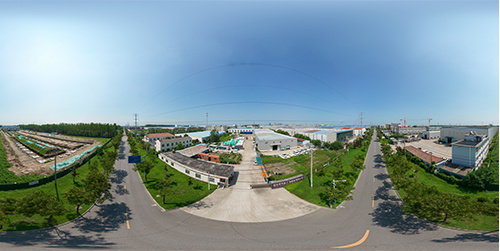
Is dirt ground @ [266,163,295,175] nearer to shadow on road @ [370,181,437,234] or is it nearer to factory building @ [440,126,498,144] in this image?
shadow on road @ [370,181,437,234]

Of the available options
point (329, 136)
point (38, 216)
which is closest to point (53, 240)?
point (38, 216)

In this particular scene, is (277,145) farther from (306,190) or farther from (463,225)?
(463,225)

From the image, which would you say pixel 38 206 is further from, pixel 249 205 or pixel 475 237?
pixel 475 237

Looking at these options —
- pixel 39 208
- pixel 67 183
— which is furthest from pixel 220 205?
pixel 67 183

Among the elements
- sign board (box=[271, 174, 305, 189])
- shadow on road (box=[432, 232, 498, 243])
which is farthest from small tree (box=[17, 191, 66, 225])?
shadow on road (box=[432, 232, 498, 243])

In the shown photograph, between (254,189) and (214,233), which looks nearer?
(214,233)

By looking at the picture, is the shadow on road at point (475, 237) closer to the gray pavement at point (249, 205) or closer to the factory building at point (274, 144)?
the gray pavement at point (249, 205)
